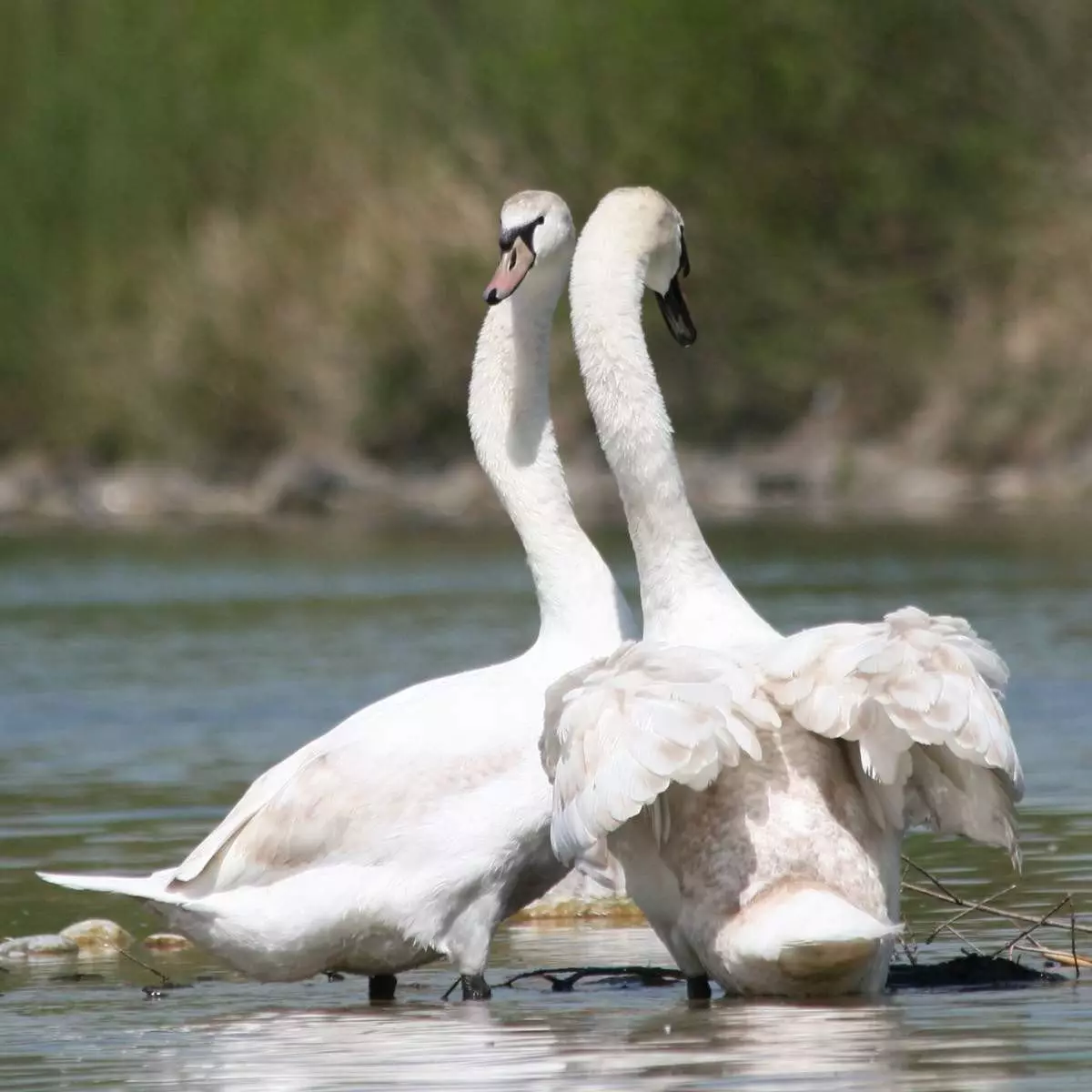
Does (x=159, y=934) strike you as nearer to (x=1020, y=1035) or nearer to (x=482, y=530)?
(x=1020, y=1035)

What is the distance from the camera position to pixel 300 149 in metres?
61.4

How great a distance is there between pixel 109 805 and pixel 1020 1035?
23.9 ft

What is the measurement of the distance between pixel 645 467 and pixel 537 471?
2.67 feet

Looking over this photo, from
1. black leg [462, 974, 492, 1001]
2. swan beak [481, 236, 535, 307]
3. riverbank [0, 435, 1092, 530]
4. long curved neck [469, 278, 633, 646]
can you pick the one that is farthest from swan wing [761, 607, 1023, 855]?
riverbank [0, 435, 1092, 530]

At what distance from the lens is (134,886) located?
9195 millimetres

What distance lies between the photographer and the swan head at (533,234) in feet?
33.0

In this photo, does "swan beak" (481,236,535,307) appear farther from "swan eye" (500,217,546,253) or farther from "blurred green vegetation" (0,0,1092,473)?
"blurred green vegetation" (0,0,1092,473)

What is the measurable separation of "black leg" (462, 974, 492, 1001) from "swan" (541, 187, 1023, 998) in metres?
0.67

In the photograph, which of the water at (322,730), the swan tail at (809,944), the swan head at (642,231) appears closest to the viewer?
the water at (322,730)

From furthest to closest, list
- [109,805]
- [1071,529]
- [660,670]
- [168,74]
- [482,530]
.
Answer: [168,74], [482,530], [1071,529], [109,805], [660,670]

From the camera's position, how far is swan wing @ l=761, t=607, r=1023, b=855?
25.7ft

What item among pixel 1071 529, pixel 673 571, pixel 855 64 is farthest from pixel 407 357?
pixel 673 571

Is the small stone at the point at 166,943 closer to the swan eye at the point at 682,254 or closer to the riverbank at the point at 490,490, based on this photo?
the swan eye at the point at 682,254

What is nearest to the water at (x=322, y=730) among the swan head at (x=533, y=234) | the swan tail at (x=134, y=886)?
the swan tail at (x=134, y=886)
